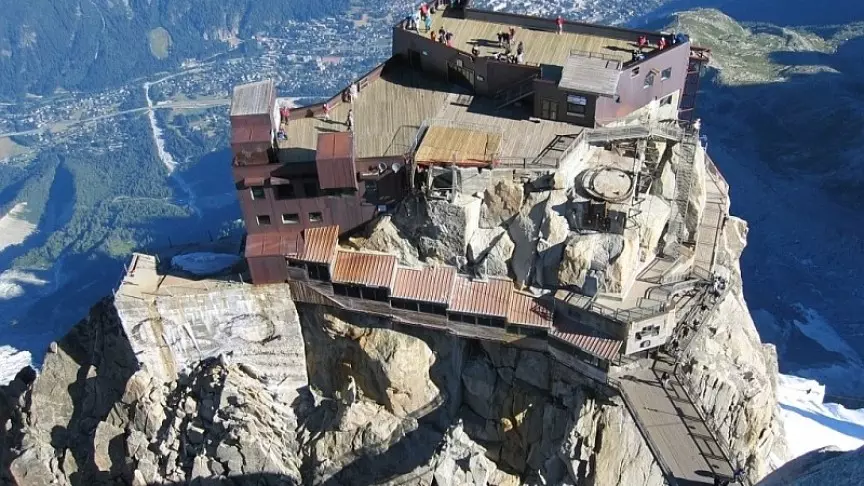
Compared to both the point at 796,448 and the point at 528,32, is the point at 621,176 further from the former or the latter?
the point at 796,448

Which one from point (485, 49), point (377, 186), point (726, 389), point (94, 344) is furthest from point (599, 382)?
point (94, 344)

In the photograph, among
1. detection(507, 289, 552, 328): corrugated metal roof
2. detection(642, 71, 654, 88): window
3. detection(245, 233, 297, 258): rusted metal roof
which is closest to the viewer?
detection(507, 289, 552, 328): corrugated metal roof

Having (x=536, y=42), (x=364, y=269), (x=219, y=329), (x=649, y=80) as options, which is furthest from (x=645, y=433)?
(x=536, y=42)

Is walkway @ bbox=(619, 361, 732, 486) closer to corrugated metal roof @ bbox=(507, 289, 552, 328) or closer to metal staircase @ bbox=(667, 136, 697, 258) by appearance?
corrugated metal roof @ bbox=(507, 289, 552, 328)

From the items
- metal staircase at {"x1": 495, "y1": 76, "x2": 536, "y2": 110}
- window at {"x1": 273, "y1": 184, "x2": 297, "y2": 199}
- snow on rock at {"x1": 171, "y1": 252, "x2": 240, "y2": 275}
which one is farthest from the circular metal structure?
snow on rock at {"x1": 171, "y1": 252, "x2": 240, "y2": 275}

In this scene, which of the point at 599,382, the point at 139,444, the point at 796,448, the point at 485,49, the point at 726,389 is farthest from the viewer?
the point at 796,448

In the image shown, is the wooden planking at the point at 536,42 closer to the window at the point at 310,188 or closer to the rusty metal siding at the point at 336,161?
the rusty metal siding at the point at 336,161

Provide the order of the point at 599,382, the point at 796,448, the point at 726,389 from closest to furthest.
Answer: the point at 599,382 < the point at 726,389 < the point at 796,448

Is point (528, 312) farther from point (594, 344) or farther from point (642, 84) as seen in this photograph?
point (642, 84)

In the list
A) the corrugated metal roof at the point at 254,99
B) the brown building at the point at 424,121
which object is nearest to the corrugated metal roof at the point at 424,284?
the brown building at the point at 424,121
